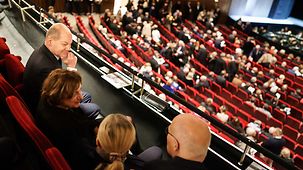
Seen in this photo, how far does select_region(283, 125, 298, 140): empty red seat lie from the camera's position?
5.34m

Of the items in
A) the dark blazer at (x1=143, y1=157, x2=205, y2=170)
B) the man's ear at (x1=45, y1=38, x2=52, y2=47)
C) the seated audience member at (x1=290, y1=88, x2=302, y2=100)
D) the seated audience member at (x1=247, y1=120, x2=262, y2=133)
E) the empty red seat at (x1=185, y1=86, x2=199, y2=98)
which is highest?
the man's ear at (x1=45, y1=38, x2=52, y2=47)

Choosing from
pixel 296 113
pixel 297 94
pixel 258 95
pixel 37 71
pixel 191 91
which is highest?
pixel 37 71

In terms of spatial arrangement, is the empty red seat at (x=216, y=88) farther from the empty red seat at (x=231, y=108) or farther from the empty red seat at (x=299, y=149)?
the empty red seat at (x=299, y=149)

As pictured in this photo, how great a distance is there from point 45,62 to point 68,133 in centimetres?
59

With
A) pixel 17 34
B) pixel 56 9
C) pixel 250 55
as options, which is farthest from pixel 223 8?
pixel 17 34

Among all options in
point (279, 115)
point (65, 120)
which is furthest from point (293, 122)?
point (65, 120)

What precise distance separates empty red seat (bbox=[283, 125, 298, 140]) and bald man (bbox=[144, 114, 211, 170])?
4619 millimetres

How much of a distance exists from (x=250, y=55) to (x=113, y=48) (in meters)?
4.57

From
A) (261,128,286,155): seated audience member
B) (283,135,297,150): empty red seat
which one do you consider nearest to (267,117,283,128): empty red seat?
(283,135,297,150): empty red seat

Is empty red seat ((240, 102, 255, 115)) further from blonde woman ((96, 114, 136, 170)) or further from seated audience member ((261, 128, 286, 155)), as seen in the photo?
blonde woman ((96, 114, 136, 170))

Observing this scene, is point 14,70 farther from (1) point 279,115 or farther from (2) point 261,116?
(1) point 279,115

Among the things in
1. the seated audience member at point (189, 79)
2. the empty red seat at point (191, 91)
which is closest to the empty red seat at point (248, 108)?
the empty red seat at point (191, 91)

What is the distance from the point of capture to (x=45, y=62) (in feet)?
6.48

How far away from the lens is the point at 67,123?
5.32 feet
